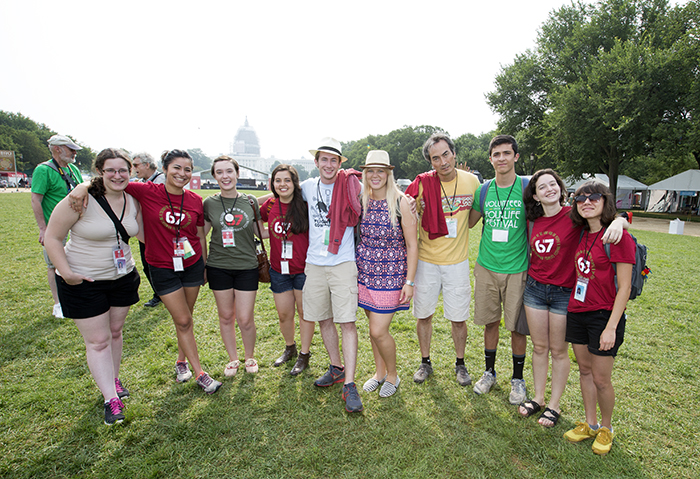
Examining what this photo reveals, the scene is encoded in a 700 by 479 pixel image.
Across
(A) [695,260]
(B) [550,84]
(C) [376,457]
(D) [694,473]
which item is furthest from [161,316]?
(B) [550,84]

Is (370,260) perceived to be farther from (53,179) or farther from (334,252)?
(53,179)

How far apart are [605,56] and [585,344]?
25110 millimetres

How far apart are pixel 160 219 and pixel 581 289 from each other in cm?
376

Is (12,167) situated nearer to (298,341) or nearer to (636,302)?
(298,341)

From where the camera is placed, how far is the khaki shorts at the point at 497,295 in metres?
3.35

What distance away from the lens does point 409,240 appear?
326 centimetres

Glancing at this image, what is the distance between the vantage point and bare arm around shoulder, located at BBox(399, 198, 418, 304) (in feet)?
10.5

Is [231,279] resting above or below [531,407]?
above

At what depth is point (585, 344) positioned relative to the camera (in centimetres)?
280

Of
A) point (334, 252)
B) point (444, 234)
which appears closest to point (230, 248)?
point (334, 252)

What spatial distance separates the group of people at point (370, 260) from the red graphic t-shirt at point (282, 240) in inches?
0.9

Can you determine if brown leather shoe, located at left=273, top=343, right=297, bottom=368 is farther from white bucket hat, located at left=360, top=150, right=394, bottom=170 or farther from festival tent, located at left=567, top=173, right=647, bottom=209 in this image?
festival tent, located at left=567, top=173, right=647, bottom=209

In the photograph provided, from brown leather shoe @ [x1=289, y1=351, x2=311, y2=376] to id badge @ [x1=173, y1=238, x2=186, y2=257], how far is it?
176 centimetres

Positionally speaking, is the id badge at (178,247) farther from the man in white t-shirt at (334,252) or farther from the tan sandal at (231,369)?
the tan sandal at (231,369)
